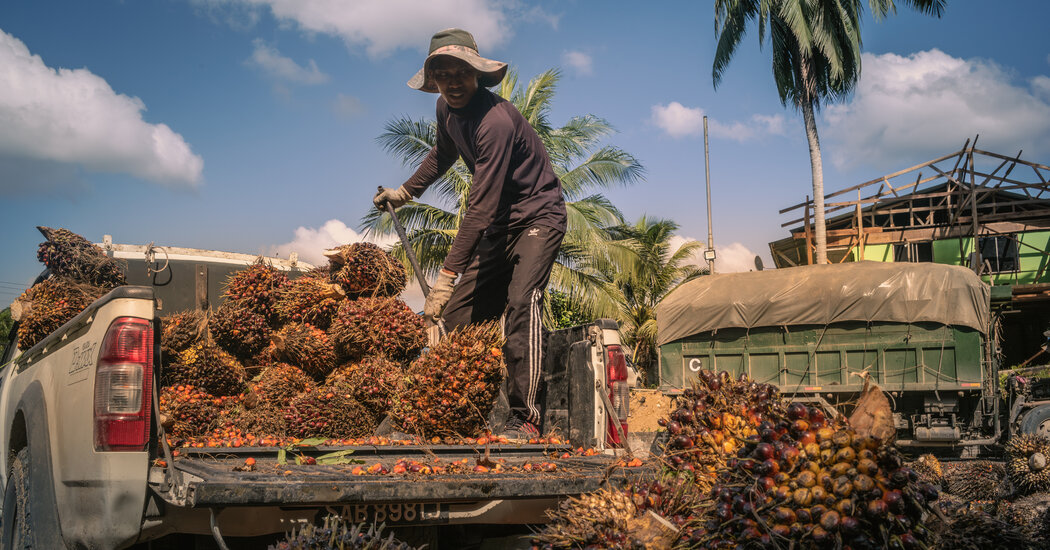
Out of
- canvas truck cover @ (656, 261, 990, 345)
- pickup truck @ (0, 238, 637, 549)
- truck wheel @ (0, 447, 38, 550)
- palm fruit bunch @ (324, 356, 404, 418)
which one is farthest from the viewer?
canvas truck cover @ (656, 261, 990, 345)

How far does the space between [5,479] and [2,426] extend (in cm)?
50

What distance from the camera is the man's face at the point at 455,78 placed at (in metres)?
4.99

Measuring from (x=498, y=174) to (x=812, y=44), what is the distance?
851 inches

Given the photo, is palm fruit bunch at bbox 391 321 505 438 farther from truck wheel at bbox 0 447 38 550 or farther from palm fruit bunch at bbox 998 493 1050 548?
palm fruit bunch at bbox 998 493 1050 548

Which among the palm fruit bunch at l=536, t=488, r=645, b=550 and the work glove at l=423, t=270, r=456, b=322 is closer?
the palm fruit bunch at l=536, t=488, r=645, b=550

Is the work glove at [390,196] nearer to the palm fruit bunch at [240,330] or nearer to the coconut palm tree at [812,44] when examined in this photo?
the palm fruit bunch at [240,330]

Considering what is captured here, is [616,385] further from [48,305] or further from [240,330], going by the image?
[48,305]

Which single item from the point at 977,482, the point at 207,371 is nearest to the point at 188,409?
the point at 207,371

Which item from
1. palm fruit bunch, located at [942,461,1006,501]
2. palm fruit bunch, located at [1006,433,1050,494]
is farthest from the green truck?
palm fruit bunch, located at [1006,433,1050,494]

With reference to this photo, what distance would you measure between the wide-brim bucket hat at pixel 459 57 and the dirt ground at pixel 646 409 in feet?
58.4

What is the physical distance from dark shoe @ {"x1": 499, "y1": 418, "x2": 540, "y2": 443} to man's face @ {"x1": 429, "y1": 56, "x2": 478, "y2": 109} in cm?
A: 230

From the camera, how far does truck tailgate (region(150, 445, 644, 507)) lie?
2307mm

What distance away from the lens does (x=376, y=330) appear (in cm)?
523

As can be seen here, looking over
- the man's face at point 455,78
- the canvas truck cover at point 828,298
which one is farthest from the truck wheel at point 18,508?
the canvas truck cover at point 828,298
